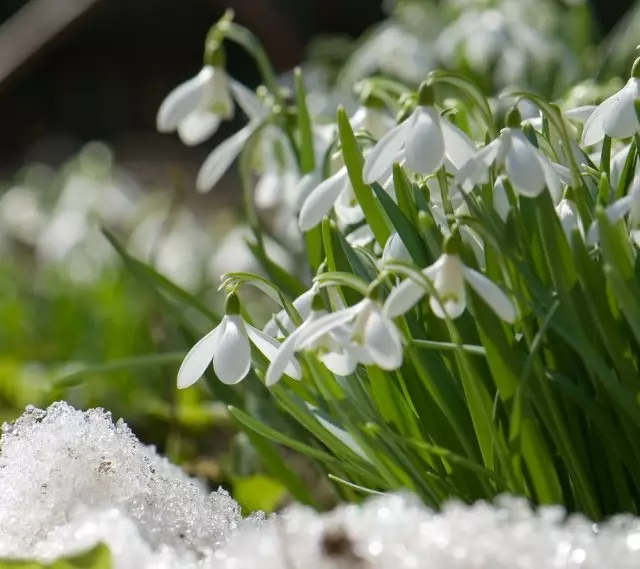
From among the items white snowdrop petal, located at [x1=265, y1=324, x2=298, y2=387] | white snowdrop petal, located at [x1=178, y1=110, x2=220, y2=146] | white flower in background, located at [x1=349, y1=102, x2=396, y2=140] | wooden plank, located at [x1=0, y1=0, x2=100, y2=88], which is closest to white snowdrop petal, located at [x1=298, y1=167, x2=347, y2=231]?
white snowdrop petal, located at [x1=265, y1=324, x2=298, y2=387]

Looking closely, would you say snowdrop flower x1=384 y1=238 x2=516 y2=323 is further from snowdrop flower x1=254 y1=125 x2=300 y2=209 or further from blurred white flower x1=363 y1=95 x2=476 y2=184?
snowdrop flower x1=254 y1=125 x2=300 y2=209

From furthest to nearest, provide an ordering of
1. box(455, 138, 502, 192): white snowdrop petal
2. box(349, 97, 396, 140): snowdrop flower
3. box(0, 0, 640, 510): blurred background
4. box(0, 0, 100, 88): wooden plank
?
box(0, 0, 100, 88): wooden plank
box(0, 0, 640, 510): blurred background
box(349, 97, 396, 140): snowdrop flower
box(455, 138, 502, 192): white snowdrop petal

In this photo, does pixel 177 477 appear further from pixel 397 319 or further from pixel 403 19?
pixel 403 19

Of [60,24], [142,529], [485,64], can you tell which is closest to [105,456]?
[142,529]

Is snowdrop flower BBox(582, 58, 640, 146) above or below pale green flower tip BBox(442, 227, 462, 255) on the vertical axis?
below

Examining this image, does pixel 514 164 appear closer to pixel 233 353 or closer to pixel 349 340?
pixel 349 340

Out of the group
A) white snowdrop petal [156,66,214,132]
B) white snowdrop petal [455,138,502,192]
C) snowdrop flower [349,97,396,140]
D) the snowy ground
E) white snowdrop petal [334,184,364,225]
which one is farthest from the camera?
white snowdrop petal [156,66,214,132]

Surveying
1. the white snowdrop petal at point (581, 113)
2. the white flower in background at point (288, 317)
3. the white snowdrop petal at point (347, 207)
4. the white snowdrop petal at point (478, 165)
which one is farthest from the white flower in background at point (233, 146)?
the white snowdrop petal at point (478, 165)
